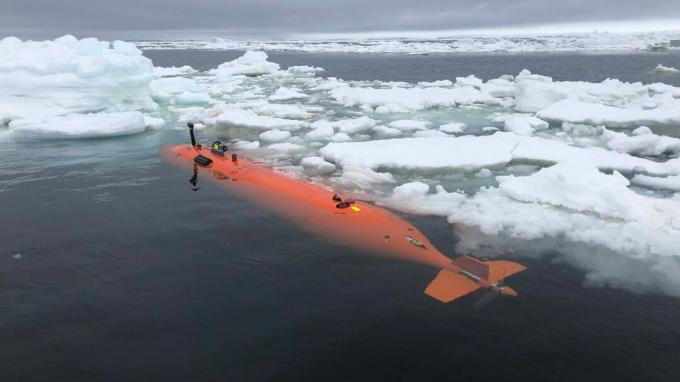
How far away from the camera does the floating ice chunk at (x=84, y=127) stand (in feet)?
58.9

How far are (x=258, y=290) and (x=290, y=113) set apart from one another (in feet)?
47.7

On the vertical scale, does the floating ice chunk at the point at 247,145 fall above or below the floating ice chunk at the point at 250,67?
below

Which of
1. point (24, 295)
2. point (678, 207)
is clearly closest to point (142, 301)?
point (24, 295)

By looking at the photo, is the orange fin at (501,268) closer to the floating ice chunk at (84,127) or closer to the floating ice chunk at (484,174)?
the floating ice chunk at (484,174)

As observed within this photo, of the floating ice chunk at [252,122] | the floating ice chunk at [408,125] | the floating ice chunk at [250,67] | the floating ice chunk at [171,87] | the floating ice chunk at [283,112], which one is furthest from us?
Result: the floating ice chunk at [250,67]

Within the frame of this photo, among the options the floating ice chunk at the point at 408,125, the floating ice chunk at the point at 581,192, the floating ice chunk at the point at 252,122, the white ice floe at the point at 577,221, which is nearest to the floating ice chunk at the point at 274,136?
the floating ice chunk at the point at 252,122

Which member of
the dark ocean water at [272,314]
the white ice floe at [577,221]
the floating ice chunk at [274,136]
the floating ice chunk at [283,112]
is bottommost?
the dark ocean water at [272,314]

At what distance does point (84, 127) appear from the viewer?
18031 mm

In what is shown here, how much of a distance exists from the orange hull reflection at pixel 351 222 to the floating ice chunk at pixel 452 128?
794 cm

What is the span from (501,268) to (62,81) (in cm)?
2070

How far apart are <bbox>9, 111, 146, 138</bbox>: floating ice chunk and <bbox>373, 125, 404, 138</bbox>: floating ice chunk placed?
946 cm

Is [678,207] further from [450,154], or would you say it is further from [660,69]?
[660,69]

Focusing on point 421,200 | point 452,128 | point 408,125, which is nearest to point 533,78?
point 452,128

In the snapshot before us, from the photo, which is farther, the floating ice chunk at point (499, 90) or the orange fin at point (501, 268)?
the floating ice chunk at point (499, 90)
